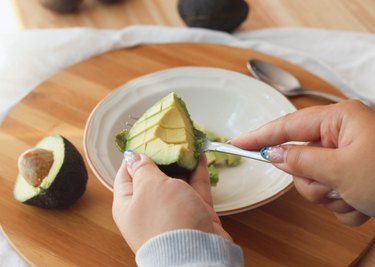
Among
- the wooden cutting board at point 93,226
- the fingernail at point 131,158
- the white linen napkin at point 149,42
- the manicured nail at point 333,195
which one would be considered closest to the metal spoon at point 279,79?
the white linen napkin at point 149,42

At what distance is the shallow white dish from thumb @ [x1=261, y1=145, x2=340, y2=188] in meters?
0.13

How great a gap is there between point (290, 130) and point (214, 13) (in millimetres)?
545

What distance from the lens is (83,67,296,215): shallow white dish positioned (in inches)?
33.1

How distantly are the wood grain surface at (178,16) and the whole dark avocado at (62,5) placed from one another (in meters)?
0.01

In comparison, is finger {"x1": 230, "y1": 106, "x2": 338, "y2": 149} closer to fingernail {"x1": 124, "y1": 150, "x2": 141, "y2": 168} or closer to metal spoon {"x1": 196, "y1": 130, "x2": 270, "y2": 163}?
metal spoon {"x1": 196, "y1": 130, "x2": 270, "y2": 163}

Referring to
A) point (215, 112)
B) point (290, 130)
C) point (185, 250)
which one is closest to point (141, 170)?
Result: point (185, 250)

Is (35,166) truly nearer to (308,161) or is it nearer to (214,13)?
(308,161)

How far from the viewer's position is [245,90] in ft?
3.32

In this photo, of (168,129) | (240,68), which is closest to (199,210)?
(168,129)

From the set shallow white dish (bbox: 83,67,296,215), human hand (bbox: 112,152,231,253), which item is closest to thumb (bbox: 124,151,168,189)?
human hand (bbox: 112,152,231,253)

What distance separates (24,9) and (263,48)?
2.00 feet

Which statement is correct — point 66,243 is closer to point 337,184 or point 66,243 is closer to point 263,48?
point 337,184

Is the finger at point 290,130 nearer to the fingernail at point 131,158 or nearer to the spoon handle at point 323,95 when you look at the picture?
the fingernail at point 131,158

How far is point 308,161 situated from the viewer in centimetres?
65
